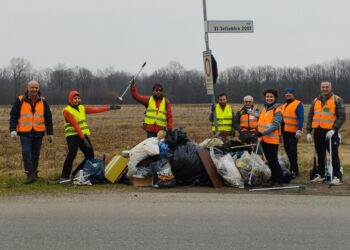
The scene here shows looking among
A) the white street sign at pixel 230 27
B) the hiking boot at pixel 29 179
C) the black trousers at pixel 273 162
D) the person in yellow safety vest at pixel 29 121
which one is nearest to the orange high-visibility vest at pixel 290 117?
the black trousers at pixel 273 162

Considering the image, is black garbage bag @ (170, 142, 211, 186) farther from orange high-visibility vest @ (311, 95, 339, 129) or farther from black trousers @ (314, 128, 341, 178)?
orange high-visibility vest @ (311, 95, 339, 129)

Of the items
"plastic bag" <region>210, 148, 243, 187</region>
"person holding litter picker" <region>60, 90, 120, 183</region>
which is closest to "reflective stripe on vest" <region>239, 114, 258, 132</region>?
"plastic bag" <region>210, 148, 243, 187</region>

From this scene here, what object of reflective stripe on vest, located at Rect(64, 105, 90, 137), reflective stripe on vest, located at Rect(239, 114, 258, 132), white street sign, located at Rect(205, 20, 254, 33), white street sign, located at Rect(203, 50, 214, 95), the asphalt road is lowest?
the asphalt road

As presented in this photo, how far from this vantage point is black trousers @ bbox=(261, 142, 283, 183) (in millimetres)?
8203

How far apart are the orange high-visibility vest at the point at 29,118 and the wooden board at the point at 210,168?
3.08m

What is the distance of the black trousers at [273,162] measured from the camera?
820 centimetres

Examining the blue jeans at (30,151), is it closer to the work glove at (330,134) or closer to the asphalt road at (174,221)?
the asphalt road at (174,221)

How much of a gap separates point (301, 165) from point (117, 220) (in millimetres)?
6297

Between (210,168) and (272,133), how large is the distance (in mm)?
1259

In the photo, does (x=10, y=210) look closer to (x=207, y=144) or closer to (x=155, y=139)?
(x=155, y=139)

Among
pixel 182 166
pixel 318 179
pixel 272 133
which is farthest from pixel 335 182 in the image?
pixel 182 166

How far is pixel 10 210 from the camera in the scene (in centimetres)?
637

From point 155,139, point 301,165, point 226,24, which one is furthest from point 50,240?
point 301,165

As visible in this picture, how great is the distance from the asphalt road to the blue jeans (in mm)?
1432
